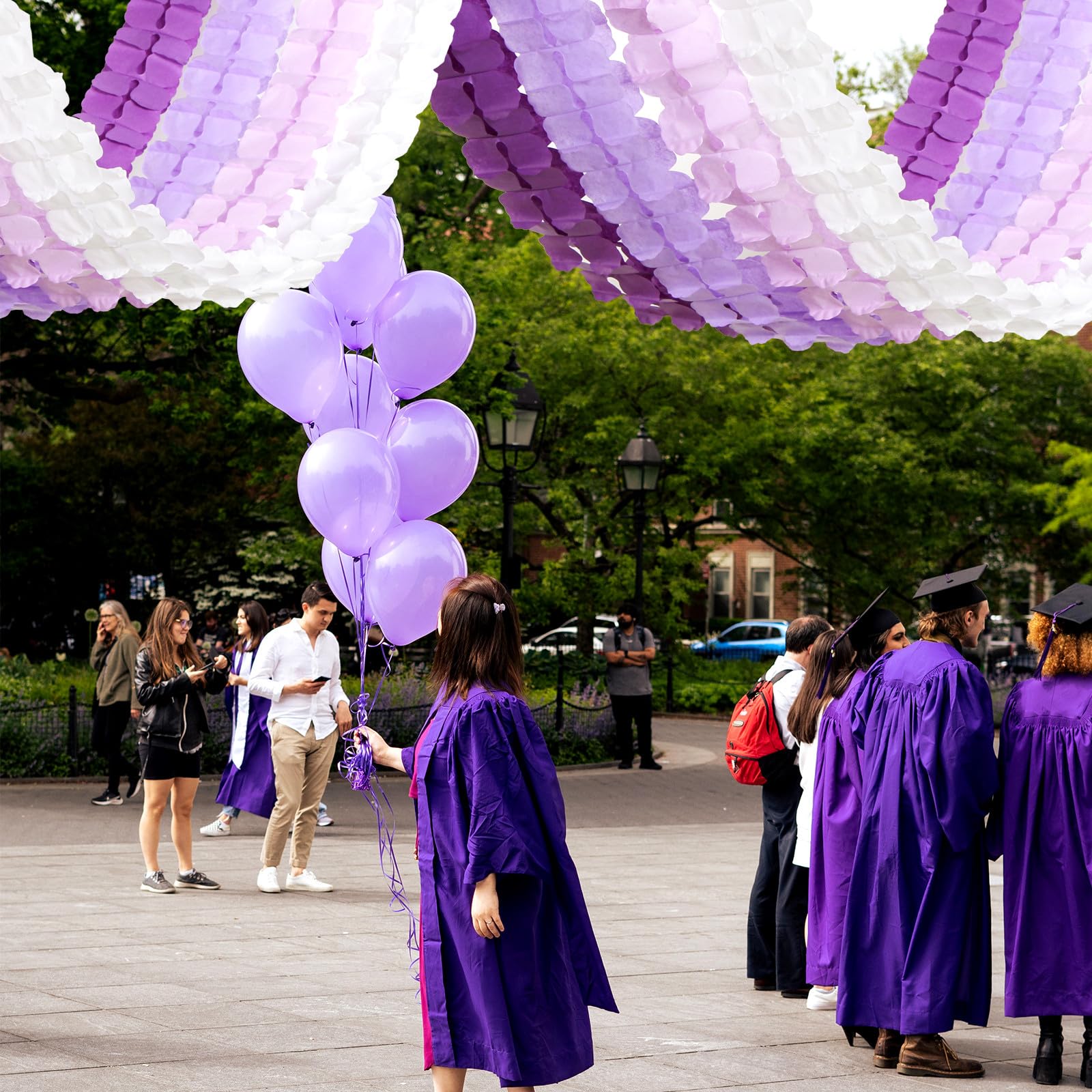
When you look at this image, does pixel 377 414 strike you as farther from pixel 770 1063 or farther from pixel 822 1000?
pixel 822 1000

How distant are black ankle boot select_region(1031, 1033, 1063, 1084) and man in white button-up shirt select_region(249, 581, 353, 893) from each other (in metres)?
4.80

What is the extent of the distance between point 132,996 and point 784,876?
2.94 metres

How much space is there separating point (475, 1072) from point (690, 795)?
10.5 m

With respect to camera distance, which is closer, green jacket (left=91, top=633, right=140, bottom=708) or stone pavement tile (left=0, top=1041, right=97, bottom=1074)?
stone pavement tile (left=0, top=1041, right=97, bottom=1074)

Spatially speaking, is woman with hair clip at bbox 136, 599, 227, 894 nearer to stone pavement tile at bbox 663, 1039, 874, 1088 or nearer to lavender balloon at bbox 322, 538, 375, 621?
lavender balloon at bbox 322, 538, 375, 621

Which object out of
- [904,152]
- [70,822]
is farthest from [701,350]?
[904,152]

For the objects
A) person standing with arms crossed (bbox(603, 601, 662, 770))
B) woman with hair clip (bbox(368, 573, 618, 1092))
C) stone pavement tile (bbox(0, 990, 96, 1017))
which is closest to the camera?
woman with hair clip (bbox(368, 573, 618, 1092))

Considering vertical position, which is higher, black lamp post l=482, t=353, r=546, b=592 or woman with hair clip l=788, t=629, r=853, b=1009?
black lamp post l=482, t=353, r=546, b=592

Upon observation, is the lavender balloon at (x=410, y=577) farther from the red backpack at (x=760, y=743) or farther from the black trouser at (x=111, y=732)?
the black trouser at (x=111, y=732)

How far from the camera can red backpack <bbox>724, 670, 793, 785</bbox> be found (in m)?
7.38

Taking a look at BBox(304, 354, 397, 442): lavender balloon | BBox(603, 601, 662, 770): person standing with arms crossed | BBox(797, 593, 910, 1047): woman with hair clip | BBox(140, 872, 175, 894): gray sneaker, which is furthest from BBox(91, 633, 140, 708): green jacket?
BBox(797, 593, 910, 1047): woman with hair clip

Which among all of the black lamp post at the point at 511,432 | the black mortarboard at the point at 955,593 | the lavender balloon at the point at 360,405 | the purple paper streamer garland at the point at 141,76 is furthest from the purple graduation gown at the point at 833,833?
the black lamp post at the point at 511,432

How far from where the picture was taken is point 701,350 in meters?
26.5

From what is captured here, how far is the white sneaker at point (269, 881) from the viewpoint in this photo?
9.73 meters
